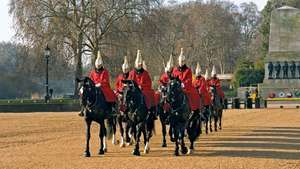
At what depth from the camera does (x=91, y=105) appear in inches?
669

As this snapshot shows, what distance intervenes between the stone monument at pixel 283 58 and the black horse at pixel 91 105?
48098 mm

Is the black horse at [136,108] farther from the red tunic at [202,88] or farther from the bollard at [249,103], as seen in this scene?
the bollard at [249,103]

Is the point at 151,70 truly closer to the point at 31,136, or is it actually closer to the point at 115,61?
the point at 115,61

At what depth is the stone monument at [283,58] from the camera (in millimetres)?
64812

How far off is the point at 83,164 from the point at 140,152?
2970 millimetres

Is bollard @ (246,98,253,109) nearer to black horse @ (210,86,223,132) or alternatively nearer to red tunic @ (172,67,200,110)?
black horse @ (210,86,223,132)

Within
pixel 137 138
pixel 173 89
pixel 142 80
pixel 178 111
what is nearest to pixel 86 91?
pixel 137 138

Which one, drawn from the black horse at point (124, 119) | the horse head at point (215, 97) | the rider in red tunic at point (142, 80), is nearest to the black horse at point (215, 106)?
the horse head at point (215, 97)

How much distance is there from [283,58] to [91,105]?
51.2m

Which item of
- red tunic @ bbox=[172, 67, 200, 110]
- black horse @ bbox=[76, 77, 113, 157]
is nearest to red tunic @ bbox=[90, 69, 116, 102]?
black horse @ bbox=[76, 77, 113, 157]

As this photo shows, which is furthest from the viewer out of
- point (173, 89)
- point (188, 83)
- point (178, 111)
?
point (188, 83)

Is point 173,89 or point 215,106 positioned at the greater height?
point 173,89

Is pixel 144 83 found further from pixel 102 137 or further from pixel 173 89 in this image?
pixel 102 137

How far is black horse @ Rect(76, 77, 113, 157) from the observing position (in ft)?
54.9
